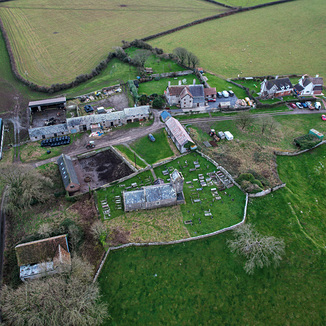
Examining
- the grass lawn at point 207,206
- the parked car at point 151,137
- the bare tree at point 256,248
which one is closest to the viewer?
the bare tree at point 256,248

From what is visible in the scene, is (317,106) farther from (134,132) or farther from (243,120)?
(134,132)

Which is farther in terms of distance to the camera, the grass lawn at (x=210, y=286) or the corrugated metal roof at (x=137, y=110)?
the corrugated metal roof at (x=137, y=110)

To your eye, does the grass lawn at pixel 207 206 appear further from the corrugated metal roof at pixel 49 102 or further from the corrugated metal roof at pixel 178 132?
the corrugated metal roof at pixel 49 102

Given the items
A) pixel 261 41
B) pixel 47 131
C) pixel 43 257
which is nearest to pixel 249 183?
pixel 43 257

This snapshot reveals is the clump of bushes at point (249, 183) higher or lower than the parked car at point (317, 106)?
lower

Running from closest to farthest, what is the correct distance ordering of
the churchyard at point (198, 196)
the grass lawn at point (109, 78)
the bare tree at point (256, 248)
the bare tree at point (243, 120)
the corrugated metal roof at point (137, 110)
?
the bare tree at point (256, 248)
the churchyard at point (198, 196)
the bare tree at point (243, 120)
the corrugated metal roof at point (137, 110)
the grass lawn at point (109, 78)

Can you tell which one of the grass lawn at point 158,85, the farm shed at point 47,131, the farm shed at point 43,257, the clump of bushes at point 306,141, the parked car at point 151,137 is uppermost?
the grass lawn at point 158,85

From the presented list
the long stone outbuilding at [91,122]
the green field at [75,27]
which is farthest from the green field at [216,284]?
the green field at [75,27]

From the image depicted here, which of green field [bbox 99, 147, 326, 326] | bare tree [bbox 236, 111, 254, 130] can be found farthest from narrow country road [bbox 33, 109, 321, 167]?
green field [bbox 99, 147, 326, 326]

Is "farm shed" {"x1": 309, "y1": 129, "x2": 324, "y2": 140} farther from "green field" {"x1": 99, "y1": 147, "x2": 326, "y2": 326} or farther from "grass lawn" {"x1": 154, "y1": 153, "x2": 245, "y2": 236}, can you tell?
"grass lawn" {"x1": 154, "y1": 153, "x2": 245, "y2": 236}
